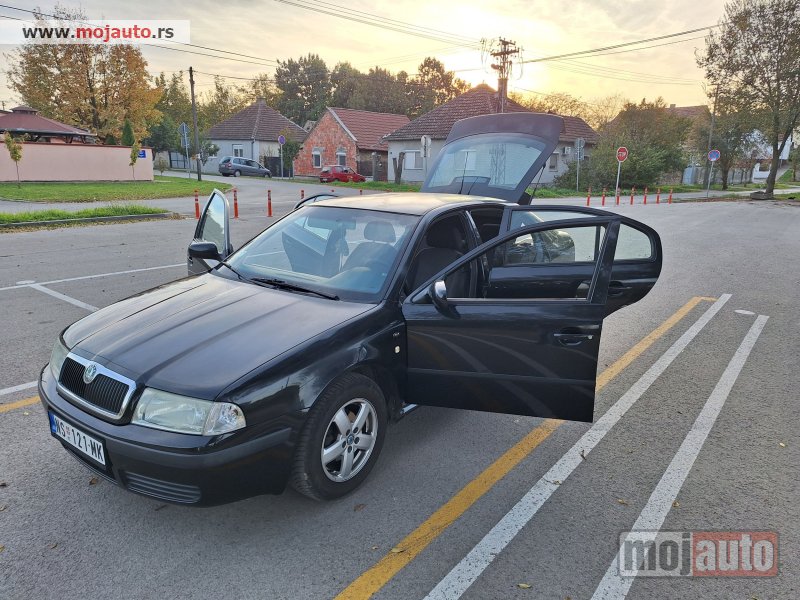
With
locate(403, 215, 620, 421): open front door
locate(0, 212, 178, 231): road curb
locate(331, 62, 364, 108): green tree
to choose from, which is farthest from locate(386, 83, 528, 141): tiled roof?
locate(403, 215, 620, 421): open front door

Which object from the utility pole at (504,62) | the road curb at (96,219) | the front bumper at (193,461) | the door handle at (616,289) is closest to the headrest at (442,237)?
the door handle at (616,289)

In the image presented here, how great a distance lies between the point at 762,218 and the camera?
20500 mm

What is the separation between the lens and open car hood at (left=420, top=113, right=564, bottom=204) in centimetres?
646

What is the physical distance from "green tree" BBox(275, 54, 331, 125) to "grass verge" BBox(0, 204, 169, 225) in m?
54.9

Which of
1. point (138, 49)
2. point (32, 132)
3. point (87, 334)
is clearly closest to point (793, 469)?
point (87, 334)

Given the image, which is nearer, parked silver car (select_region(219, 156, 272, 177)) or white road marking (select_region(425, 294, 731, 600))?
white road marking (select_region(425, 294, 731, 600))

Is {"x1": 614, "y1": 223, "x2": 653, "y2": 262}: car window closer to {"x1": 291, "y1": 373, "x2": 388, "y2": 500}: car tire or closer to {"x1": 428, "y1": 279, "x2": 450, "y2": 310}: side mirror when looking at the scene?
{"x1": 428, "y1": 279, "x2": 450, "y2": 310}: side mirror

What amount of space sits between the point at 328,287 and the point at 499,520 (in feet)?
5.43

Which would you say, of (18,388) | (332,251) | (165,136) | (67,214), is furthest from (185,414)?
(165,136)

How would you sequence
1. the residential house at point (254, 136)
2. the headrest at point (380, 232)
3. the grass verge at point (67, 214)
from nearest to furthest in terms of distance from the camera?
the headrest at point (380, 232) < the grass verge at point (67, 214) < the residential house at point (254, 136)

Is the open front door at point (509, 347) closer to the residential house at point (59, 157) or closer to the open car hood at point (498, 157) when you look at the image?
the open car hood at point (498, 157)
